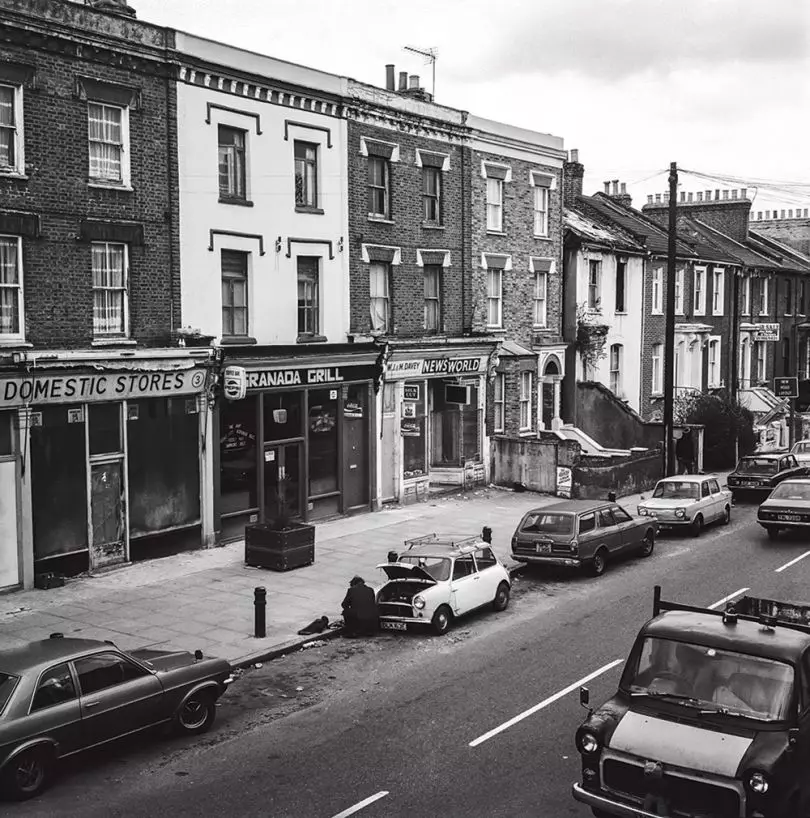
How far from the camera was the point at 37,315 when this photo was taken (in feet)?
65.7

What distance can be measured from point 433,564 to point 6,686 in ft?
27.7

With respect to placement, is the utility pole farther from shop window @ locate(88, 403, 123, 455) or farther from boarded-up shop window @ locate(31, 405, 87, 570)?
boarded-up shop window @ locate(31, 405, 87, 570)

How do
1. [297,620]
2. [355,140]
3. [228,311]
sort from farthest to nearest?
[355,140]
[228,311]
[297,620]

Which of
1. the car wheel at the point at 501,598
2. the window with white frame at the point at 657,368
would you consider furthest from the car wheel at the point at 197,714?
the window with white frame at the point at 657,368

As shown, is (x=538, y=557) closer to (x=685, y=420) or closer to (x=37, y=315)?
(x=37, y=315)

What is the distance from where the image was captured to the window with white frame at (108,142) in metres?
21.0

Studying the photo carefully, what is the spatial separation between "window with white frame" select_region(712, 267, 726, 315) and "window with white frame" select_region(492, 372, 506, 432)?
18759 millimetres

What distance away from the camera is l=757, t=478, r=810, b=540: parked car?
24.7 metres

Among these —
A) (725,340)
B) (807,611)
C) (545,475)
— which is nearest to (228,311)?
(545,475)

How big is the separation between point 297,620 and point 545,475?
1563 centimetres

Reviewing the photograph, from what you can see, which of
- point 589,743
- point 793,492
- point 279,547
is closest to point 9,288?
point 279,547

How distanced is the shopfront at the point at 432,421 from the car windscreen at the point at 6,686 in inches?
728

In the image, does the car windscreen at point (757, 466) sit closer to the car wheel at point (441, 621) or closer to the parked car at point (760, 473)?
the parked car at point (760, 473)

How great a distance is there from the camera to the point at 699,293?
47094 mm
